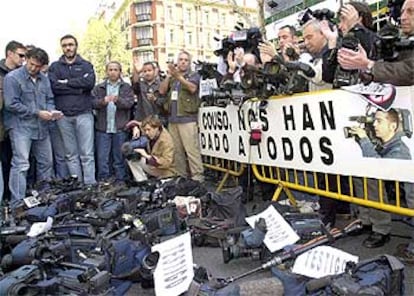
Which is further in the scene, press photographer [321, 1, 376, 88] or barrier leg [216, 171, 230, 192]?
barrier leg [216, 171, 230, 192]

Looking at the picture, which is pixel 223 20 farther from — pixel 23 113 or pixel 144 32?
pixel 23 113

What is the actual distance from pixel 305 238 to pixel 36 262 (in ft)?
5.75

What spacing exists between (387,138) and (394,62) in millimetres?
502

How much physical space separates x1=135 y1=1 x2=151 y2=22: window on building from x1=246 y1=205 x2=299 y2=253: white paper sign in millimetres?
58814

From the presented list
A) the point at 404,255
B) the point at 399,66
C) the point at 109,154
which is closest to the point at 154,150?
the point at 109,154

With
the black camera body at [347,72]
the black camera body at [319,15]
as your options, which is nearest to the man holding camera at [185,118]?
the black camera body at [319,15]

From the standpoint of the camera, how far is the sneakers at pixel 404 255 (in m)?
3.50

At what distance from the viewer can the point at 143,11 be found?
201 ft

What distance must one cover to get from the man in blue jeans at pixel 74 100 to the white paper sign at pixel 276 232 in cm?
333

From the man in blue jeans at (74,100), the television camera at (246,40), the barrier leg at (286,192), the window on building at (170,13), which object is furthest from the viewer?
the window on building at (170,13)

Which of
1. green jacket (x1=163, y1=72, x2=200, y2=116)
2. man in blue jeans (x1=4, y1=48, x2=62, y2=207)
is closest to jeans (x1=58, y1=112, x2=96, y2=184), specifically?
man in blue jeans (x1=4, y1=48, x2=62, y2=207)

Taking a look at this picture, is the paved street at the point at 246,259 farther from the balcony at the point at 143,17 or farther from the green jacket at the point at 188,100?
the balcony at the point at 143,17

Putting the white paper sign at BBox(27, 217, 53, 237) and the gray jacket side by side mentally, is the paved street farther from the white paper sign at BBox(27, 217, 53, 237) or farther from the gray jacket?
the gray jacket

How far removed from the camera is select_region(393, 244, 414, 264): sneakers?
350cm
